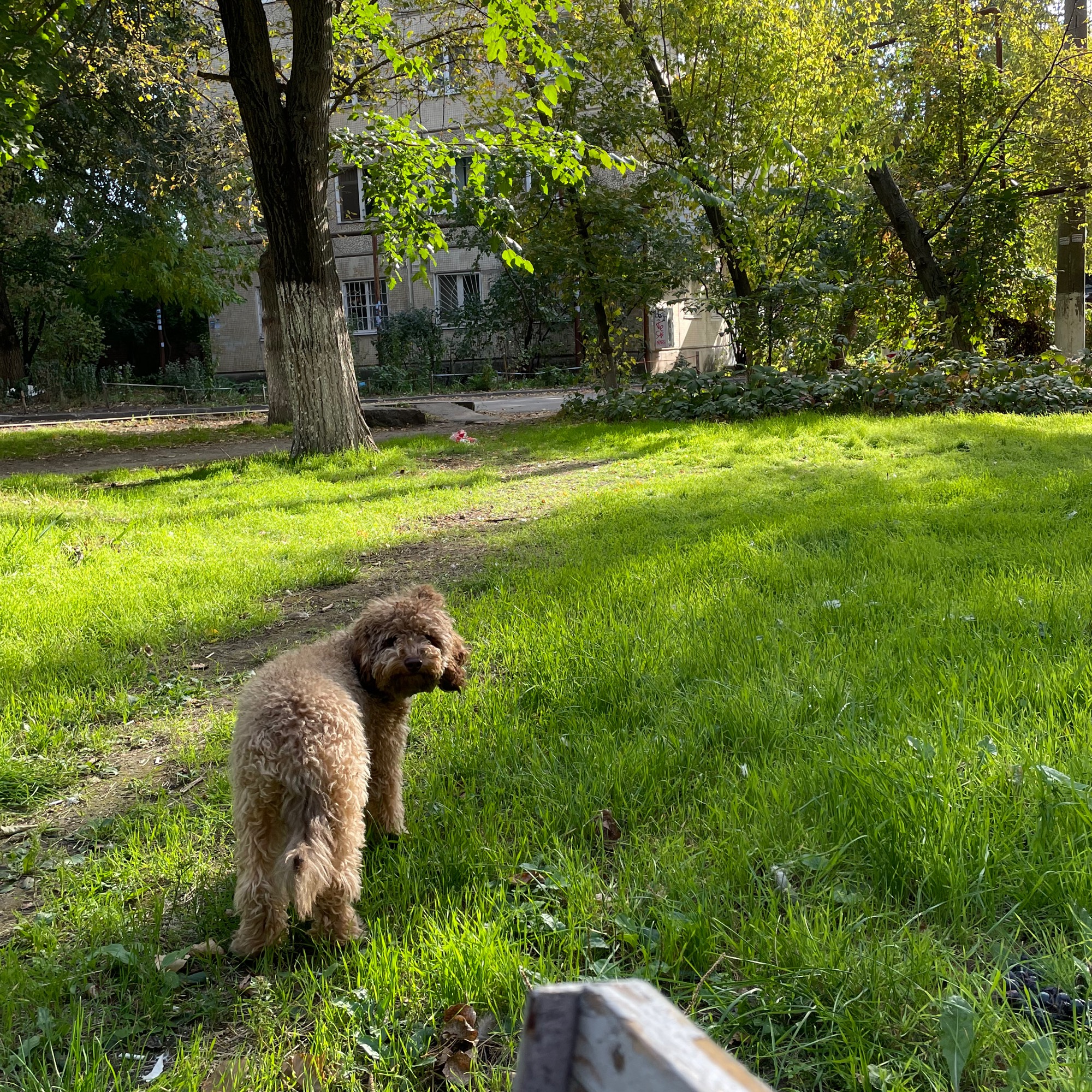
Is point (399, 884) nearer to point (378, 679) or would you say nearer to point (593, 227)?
point (378, 679)

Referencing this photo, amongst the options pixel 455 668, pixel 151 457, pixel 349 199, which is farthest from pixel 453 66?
pixel 349 199

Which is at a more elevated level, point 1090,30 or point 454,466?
point 1090,30

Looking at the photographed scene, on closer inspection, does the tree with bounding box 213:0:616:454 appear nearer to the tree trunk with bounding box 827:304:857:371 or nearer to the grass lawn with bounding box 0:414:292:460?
the grass lawn with bounding box 0:414:292:460

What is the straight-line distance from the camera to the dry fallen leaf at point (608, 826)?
2762 millimetres

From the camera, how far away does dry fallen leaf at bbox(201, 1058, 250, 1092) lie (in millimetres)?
1911

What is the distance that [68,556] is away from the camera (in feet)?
21.9

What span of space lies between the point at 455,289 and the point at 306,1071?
3656cm

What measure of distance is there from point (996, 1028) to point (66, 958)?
2.40 m

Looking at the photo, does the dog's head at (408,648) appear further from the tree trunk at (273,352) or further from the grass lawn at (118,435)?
the tree trunk at (273,352)

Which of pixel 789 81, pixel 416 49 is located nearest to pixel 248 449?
pixel 416 49

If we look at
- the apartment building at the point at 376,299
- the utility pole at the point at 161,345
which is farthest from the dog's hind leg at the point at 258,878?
the utility pole at the point at 161,345

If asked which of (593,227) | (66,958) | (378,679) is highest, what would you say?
(593,227)

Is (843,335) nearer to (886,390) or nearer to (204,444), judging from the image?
(886,390)

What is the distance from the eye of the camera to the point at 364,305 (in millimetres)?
37000
